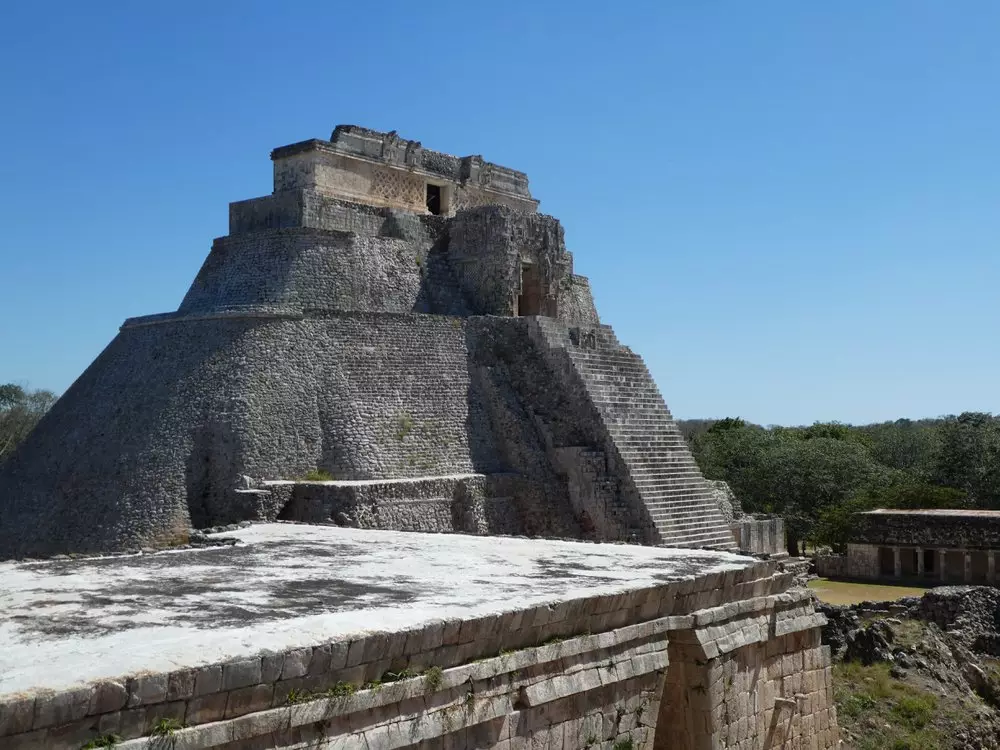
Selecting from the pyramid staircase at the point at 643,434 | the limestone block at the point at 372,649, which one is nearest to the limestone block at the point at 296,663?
the limestone block at the point at 372,649

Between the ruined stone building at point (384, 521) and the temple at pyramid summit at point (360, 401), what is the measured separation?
2.1 inches

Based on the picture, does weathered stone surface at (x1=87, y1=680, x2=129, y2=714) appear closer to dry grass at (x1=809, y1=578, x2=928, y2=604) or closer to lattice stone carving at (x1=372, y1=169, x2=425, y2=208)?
dry grass at (x1=809, y1=578, x2=928, y2=604)

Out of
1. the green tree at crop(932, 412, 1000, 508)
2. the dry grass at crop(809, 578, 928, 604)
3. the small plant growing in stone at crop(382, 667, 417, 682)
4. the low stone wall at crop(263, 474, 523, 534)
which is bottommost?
the dry grass at crop(809, 578, 928, 604)

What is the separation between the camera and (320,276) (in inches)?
744

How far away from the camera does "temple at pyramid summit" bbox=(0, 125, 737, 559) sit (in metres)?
15.5

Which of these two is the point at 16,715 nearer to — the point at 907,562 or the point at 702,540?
the point at 702,540

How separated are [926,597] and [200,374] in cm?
1212

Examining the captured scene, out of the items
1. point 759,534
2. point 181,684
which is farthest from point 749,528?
point 181,684

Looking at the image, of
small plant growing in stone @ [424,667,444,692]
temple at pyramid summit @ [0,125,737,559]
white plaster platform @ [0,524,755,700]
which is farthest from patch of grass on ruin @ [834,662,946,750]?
small plant growing in stone @ [424,667,444,692]

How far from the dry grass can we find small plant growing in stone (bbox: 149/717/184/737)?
17.4 metres

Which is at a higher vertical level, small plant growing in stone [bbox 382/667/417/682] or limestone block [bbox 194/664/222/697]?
limestone block [bbox 194/664/222/697]

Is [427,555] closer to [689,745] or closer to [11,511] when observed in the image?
[689,745]

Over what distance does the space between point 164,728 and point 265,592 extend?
96.1 inches

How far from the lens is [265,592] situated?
673 centimetres
